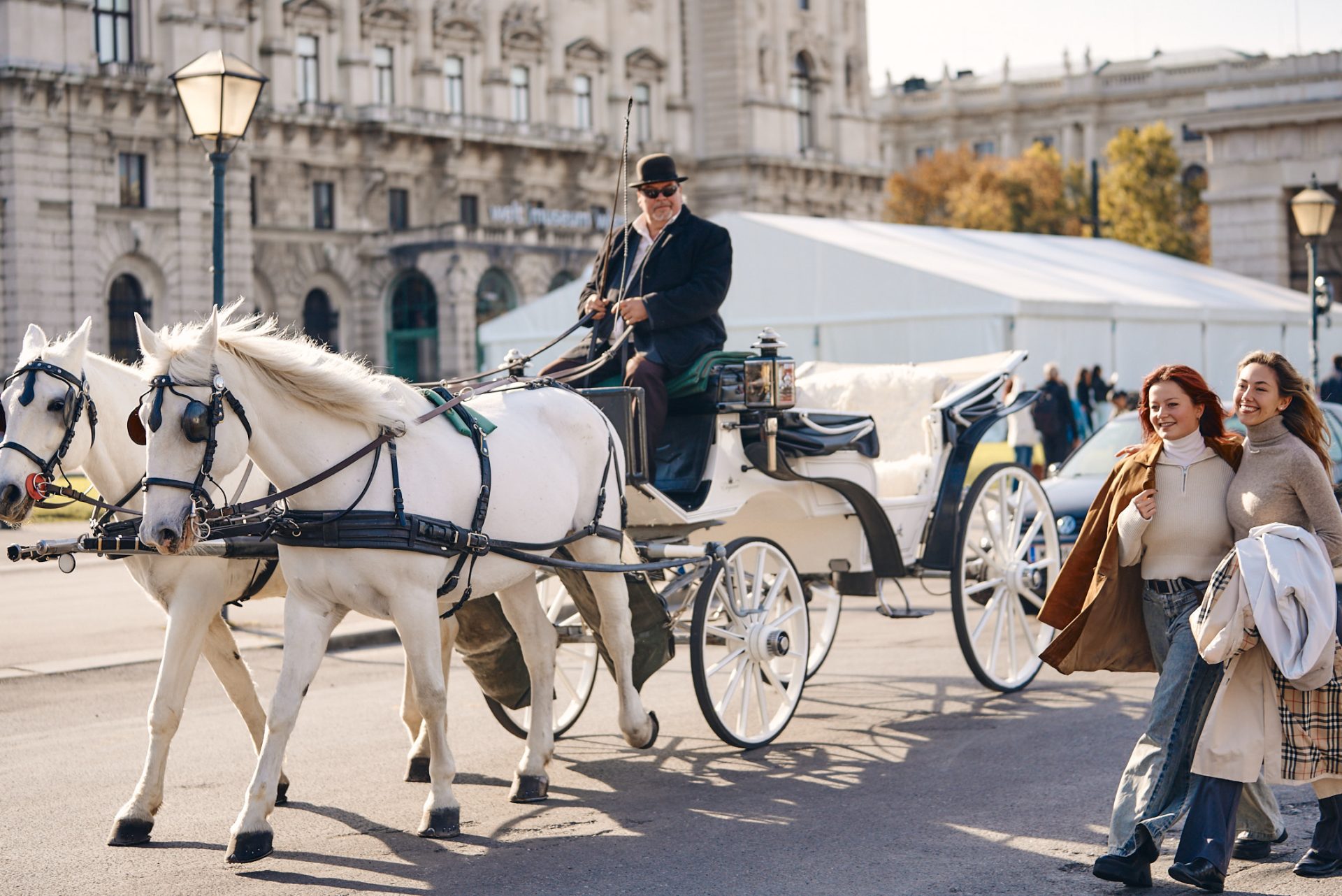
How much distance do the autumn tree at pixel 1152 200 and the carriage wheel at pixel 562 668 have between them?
5370 centimetres

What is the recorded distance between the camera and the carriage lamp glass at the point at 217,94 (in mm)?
12461

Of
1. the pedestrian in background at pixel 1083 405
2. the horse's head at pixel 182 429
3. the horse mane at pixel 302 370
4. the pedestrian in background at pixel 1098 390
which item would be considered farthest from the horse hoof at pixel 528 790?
the pedestrian in background at pixel 1098 390

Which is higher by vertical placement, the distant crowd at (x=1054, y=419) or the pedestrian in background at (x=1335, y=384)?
the pedestrian in background at (x=1335, y=384)

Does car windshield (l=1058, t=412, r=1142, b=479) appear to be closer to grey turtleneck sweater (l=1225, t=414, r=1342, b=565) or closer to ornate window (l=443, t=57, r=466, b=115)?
grey turtleneck sweater (l=1225, t=414, r=1342, b=565)

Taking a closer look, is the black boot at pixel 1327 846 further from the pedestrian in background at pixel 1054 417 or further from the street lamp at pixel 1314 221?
the street lamp at pixel 1314 221

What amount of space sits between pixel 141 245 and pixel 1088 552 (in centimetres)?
4610

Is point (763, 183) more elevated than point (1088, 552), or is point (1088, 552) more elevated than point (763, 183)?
point (763, 183)

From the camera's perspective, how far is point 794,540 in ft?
30.1

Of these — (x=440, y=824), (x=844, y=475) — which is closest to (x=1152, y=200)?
(x=844, y=475)

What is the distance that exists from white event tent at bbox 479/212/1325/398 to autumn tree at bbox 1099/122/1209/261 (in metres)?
27.7

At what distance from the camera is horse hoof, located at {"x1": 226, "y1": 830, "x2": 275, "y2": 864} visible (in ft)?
18.5

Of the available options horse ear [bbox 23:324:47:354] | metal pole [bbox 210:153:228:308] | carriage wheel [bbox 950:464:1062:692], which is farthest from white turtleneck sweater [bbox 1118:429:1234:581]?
metal pole [bbox 210:153:228:308]

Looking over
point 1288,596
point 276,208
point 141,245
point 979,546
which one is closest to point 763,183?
point 276,208

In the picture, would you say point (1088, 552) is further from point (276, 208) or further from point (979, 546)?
point (276, 208)
